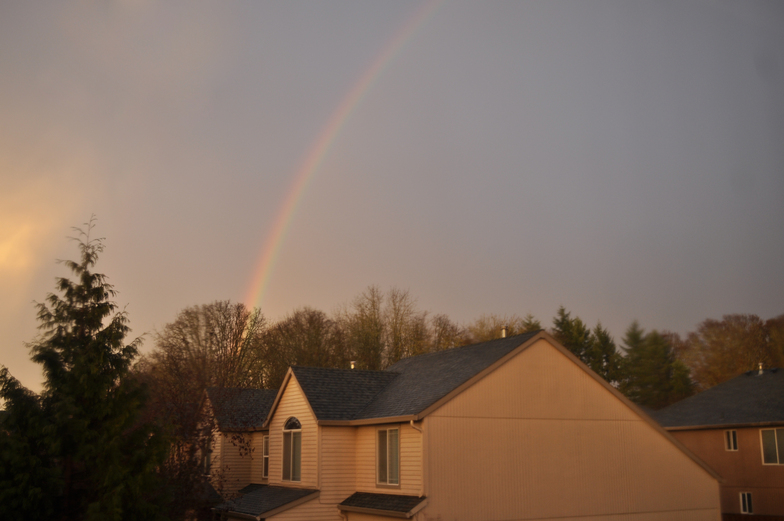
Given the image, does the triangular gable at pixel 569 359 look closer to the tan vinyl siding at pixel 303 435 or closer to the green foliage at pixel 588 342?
the tan vinyl siding at pixel 303 435

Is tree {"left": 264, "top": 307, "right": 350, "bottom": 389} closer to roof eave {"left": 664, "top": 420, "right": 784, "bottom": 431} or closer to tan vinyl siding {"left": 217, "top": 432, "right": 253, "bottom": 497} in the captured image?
tan vinyl siding {"left": 217, "top": 432, "right": 253, "bottom": 497}

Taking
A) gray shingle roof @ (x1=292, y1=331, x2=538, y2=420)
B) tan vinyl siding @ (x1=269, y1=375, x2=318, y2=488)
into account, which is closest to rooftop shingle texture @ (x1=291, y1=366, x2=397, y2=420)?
gray shingle roof @ (x1=292, y1=331, x2=538, y2=420)

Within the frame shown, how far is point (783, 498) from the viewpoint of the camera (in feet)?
93.6

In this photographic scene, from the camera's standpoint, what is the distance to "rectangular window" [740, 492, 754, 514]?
30141mm

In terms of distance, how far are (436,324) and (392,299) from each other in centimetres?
509

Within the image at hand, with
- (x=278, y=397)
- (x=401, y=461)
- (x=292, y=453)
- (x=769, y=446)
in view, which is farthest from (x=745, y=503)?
(x=278, y=397)

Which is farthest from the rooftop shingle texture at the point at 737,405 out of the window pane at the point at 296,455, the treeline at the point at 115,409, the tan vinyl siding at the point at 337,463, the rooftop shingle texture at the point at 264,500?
the rooftop shingle texture at the point at 264,500

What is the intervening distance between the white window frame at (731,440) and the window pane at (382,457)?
731 inches

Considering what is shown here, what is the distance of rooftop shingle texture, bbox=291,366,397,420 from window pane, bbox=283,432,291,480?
7.46ft

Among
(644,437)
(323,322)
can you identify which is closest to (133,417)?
(644,437)

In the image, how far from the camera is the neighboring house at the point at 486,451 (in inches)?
792

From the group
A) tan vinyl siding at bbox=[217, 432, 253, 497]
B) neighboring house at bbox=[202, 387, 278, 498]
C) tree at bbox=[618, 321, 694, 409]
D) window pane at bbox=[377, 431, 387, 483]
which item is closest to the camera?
window pane at bbox=[377, 431, 387, 483]

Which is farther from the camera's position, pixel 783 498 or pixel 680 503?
pixel 783 498

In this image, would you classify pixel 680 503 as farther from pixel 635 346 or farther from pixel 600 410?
pixel 635 346
